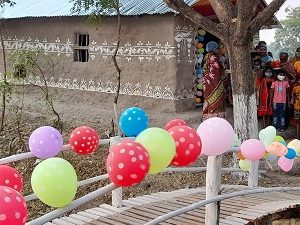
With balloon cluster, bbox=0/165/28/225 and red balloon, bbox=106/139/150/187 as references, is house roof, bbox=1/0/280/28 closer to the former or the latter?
red balloon, bbox=106/139/150/187

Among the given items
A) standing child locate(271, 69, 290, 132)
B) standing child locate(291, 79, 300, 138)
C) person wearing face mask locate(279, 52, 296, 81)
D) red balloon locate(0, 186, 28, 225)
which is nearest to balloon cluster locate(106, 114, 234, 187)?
red balloon locate(0, 186, 28, 225)

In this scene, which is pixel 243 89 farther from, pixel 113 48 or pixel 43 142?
pixel 113 48

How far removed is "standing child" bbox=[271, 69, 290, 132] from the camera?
10336 millimetres

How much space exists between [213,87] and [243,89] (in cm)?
232

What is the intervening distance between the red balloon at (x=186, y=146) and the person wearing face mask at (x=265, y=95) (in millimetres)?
6628

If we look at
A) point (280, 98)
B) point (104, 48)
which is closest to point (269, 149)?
point (280, 98)

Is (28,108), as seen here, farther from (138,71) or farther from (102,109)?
(138,71)

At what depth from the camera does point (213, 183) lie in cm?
458

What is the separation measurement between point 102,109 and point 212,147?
9.16m

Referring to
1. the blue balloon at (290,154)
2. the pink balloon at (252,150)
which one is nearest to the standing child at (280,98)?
the blue balloon at (290,154)

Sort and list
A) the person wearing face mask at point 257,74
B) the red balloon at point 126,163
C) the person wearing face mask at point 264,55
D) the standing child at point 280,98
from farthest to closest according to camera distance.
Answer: the person wearing face mask at point 264,55
the person wearing face mask at point 257,74
the standing child at point 280,98
the red balloon at point 126,163

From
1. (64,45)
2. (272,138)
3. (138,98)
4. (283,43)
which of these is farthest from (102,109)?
(283,43)

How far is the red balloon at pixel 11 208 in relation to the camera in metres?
2.79

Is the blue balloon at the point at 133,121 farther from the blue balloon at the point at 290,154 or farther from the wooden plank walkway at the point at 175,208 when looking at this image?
the blue balloon at the point at 290,154
